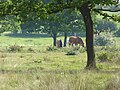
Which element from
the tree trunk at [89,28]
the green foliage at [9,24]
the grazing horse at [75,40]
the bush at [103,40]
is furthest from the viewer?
the bush at [103,40]

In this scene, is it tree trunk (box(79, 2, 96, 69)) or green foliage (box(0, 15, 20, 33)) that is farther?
green foliage (box(0, 15, 20, 33))

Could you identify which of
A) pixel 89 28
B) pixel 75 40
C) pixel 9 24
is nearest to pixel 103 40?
pixel 75 40

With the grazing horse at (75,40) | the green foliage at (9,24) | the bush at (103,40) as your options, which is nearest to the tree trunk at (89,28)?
the green foliage at (9,24)

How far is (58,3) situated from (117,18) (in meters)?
4.15

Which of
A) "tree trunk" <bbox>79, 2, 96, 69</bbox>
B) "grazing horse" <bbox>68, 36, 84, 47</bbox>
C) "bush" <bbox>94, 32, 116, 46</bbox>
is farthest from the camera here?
"bush" <bbox>94, 32, 116, 46</bbox>

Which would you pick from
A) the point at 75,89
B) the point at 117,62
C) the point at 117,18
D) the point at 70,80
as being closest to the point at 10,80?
the point at 70,80

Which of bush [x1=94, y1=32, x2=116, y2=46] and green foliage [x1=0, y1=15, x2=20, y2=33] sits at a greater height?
green foliage [x1=0, y1=15, x2=20, y2=33]

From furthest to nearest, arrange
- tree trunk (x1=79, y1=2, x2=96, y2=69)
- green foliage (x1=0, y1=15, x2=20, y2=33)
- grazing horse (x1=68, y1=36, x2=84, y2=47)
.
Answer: grazing horse (x1=68, y1=36, x2=84, y2=47), green foliage (x1=0, y1=15, x2=20, y2=33), tree trunk (x1=79, y1=2, x2=96, y2=69)

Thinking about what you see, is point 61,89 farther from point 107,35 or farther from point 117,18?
point 107,35

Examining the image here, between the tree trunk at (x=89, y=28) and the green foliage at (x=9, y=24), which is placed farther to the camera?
the green foliage at (x=9, y=24)

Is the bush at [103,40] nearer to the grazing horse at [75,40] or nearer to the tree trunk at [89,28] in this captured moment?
the grazing horse at [75,40]

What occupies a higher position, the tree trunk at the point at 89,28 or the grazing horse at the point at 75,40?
the tree trunk at the point at 89,28

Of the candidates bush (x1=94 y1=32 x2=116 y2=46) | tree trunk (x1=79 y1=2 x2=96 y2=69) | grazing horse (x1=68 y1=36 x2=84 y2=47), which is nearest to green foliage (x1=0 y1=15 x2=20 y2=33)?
grazing horse (x1=68 y1=36 x2=84 y2=47)

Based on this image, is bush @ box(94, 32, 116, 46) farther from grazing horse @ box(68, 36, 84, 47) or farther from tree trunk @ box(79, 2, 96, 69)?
tree trunk @ box(79, 2, 96, 69)
